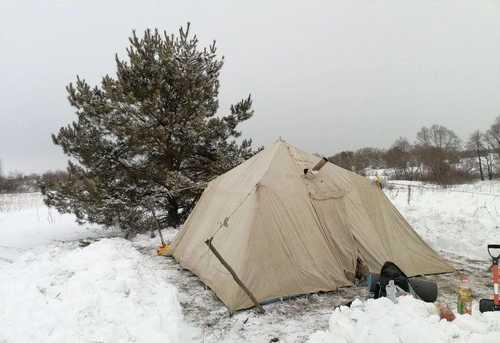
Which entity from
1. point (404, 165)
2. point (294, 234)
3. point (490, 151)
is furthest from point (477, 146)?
point (294, 234)

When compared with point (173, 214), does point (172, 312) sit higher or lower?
lower

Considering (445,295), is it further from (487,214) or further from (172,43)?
(172,43)

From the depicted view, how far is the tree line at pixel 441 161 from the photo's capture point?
30.0 metres

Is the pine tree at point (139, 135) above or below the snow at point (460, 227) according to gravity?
above

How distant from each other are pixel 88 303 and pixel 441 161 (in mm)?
33752

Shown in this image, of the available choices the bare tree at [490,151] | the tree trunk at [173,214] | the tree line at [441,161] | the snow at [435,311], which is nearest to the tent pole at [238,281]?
the snow at [435,311]

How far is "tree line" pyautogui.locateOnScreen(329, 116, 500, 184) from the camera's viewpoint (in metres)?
30.0

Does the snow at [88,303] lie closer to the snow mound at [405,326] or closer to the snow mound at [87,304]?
the snow mound at [87,304]

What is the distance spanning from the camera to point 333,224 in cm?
562

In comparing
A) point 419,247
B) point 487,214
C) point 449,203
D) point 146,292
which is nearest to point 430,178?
point 449,203

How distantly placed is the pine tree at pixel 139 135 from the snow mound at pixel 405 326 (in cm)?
711

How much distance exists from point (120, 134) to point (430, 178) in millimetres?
27927

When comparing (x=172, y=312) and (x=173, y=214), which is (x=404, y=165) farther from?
(x=172, y=312)

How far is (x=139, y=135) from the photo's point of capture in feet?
31.0
